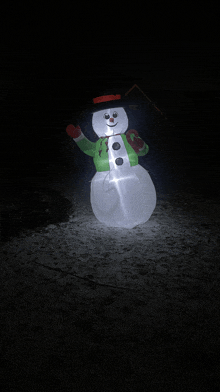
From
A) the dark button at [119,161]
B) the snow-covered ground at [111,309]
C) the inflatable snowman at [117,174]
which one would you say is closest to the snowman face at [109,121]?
the inflatable snowman at [117,174]

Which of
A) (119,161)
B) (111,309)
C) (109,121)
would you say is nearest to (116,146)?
(119,161)

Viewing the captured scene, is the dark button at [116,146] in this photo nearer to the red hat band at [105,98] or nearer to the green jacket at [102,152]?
the green jacket at [102,152]

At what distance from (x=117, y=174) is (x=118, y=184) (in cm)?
11

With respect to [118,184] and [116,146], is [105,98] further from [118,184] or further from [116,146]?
[118,184]

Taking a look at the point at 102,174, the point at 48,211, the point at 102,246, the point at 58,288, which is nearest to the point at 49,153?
Answer: the point at 48,211

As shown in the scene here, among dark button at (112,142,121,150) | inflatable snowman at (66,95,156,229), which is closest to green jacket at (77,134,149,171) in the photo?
inflatable snowman at (66,95,156,229)

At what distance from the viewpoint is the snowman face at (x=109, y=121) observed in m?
3.24

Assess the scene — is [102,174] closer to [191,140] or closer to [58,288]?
[58,288]

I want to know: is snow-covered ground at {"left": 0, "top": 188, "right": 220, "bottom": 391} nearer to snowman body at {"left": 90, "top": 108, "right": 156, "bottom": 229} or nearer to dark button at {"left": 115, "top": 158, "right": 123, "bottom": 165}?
snowman body at {"left": 90, "top": 108, "right": 156, "bottom": 229}

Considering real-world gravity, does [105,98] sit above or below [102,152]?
above

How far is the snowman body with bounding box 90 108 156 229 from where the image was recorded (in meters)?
3.25

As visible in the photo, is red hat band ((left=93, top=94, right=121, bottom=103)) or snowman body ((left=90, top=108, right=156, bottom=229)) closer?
red hat band ((left=93, top=94, right=121, bottom=103))

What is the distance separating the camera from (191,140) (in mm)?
7336

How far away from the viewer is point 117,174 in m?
3.28
